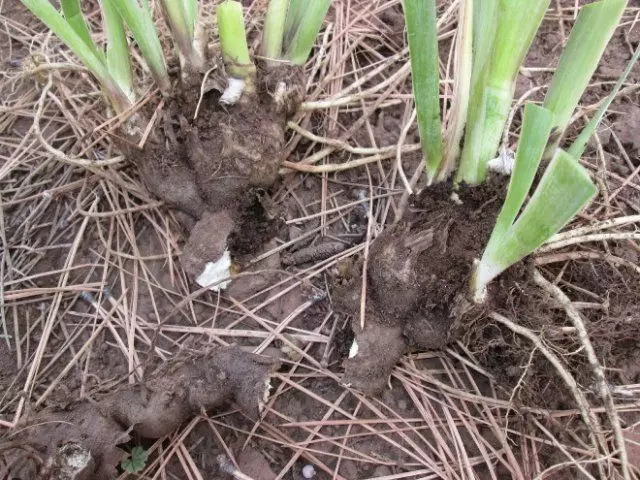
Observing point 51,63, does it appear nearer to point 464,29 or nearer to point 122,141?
point 122,141

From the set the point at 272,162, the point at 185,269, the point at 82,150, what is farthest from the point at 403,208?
the point at 82,150

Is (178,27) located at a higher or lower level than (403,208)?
higher

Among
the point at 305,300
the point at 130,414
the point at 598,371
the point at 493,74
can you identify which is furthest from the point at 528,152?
the point at 130,414

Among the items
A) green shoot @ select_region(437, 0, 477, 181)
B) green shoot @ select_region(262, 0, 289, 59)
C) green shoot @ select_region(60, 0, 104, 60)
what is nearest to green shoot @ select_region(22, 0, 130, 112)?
green shoot @ select_region(60, 0, 104, 60)

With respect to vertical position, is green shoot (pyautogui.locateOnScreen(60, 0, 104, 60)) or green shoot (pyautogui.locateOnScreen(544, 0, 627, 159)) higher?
green shoot (pyautogui.locateOnScreen(60, 0, 104, 60))

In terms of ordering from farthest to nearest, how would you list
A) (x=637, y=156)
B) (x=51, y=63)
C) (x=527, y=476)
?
(x=51, y=63), (x=637, y=156), (x=527, y=476)

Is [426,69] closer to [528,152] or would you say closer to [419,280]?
[528,152]

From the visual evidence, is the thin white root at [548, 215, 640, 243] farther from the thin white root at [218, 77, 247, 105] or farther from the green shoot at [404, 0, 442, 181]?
the thin white root at [218, 77, 247, 105]
